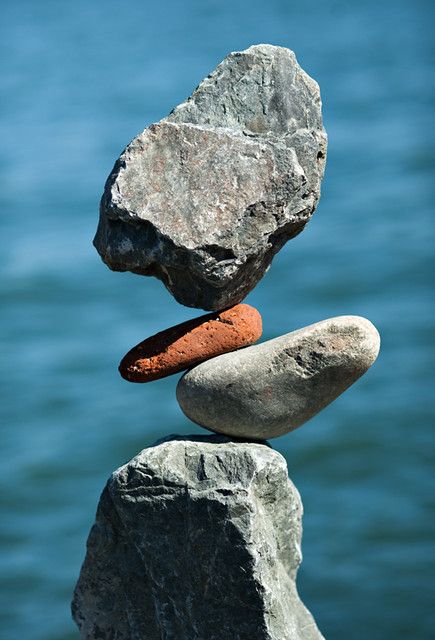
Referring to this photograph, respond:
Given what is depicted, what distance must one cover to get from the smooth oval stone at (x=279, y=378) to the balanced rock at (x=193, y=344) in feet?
0.21

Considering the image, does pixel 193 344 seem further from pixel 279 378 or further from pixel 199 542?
pixel 199 542

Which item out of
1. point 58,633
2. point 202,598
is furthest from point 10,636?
point 202,598

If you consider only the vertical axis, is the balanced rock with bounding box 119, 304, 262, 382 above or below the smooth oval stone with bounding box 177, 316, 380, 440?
above

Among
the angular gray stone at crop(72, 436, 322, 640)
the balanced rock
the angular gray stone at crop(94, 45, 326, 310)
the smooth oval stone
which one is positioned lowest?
the angular gray stone at crop(72, 436, 322, 640)

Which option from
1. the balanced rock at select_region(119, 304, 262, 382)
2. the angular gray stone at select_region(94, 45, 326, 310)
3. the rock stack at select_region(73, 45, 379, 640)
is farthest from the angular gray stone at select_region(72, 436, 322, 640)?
the angular gray stone at select_region(94, 45, 326, 310)

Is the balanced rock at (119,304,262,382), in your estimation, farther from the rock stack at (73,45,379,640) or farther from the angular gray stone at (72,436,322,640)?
the angular gray stone at (72,436,322,640)

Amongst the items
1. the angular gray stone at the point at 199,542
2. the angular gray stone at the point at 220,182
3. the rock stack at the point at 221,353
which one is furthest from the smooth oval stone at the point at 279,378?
the angular gray stone at the point at 220,182

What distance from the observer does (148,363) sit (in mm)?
4863

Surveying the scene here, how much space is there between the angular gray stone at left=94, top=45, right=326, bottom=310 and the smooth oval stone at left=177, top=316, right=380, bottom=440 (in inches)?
10.9

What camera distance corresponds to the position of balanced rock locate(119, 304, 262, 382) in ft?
15.9

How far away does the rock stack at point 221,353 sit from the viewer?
4.61 m

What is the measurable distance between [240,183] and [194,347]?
660 millimetres

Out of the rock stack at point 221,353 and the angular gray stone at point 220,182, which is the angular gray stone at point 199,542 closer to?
the rock stack at point 221,353

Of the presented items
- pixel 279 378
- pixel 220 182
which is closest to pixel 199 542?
pixel 279 378
